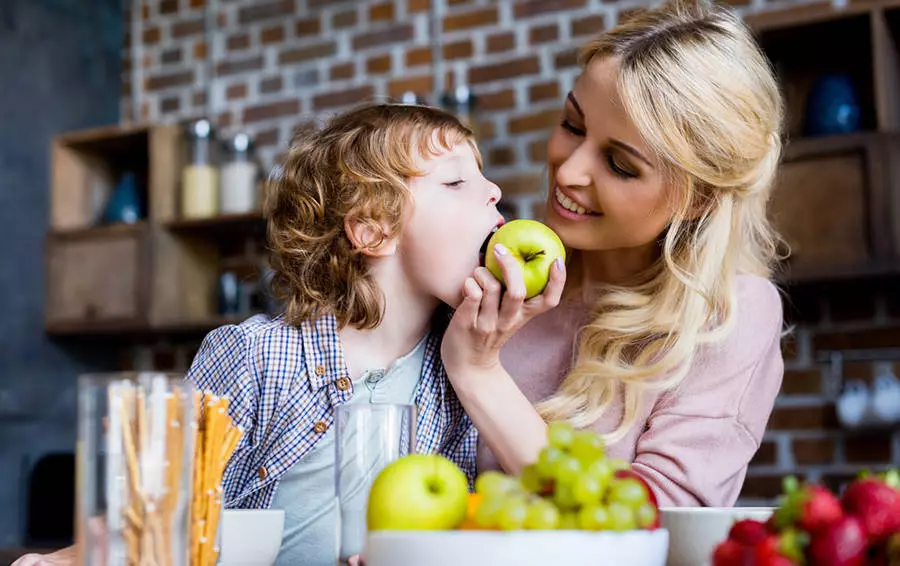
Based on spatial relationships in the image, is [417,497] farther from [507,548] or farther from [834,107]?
[834,107]

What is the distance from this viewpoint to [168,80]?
3891mm

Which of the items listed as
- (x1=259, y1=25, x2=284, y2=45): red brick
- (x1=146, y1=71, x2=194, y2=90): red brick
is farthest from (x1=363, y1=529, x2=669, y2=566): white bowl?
(x1=146, y1=71, x2=194, y2=90): red brick

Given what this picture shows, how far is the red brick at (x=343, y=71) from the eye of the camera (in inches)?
140

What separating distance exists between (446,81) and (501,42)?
0.22 m

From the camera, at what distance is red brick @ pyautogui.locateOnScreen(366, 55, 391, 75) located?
3504mm

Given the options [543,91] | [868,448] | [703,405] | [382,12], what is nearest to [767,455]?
[868,448]

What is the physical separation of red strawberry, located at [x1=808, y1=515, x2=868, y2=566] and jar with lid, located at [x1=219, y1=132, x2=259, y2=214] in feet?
9.31

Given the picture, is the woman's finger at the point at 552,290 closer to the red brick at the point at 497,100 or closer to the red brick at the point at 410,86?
the red brick at the point at 497,100

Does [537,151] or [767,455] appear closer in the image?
[767,455]

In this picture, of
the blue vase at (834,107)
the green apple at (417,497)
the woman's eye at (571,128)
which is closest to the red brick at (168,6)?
the blue vase at (834,107)

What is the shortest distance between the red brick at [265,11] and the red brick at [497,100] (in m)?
0.83

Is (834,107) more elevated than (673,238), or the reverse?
(834,107)

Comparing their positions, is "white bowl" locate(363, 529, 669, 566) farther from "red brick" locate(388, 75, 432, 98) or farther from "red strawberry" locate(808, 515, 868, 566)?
"red brick" locate(388, 75, 432, 98)

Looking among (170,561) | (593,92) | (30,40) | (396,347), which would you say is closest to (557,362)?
(396,347)
